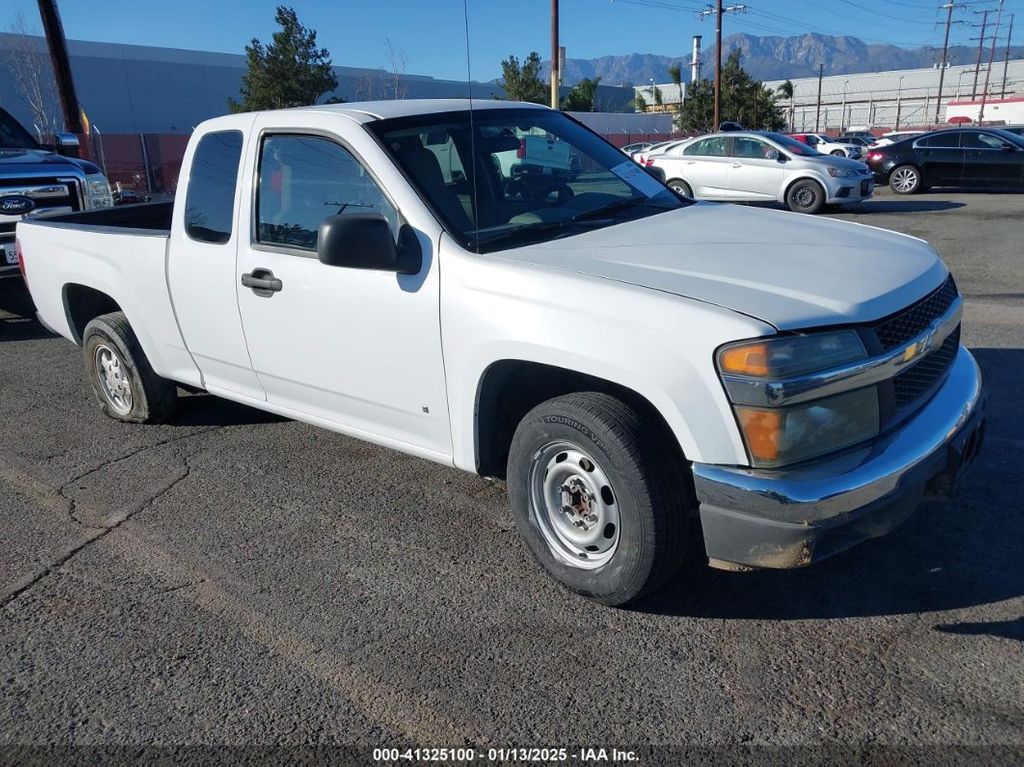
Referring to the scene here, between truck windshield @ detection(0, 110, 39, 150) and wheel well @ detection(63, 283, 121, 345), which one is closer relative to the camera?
wheel well @ detection(63, 283, 121, 345)

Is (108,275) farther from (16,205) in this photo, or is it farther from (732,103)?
(732,103)

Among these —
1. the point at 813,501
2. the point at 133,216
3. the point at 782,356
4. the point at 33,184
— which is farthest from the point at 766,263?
the point at 33,184

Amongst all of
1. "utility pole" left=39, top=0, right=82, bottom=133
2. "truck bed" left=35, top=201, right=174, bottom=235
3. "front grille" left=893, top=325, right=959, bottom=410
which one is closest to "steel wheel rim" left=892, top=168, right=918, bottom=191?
"utility pole" left=39, top=0, right=82, bottom=133

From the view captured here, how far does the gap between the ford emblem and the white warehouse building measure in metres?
74.9

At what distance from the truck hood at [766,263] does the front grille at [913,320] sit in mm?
38

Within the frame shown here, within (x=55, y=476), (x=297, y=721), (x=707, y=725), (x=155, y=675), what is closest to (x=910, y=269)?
(x=707, y=725)

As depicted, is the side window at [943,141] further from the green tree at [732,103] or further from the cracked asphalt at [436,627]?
the green tree at [732,103]

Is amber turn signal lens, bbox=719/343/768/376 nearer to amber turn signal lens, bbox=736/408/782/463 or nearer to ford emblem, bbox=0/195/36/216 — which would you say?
amber turn signal lens, bbox=736/408/782/463

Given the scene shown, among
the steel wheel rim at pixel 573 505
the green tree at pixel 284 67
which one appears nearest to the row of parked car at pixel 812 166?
the steel wheel rim at pixel 573 505

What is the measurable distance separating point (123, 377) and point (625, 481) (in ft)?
12.4

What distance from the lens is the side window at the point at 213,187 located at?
164 inches

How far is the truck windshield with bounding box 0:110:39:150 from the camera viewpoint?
9250mm

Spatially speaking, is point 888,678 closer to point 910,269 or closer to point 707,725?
point 707,725

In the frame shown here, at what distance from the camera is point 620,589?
3.02m
